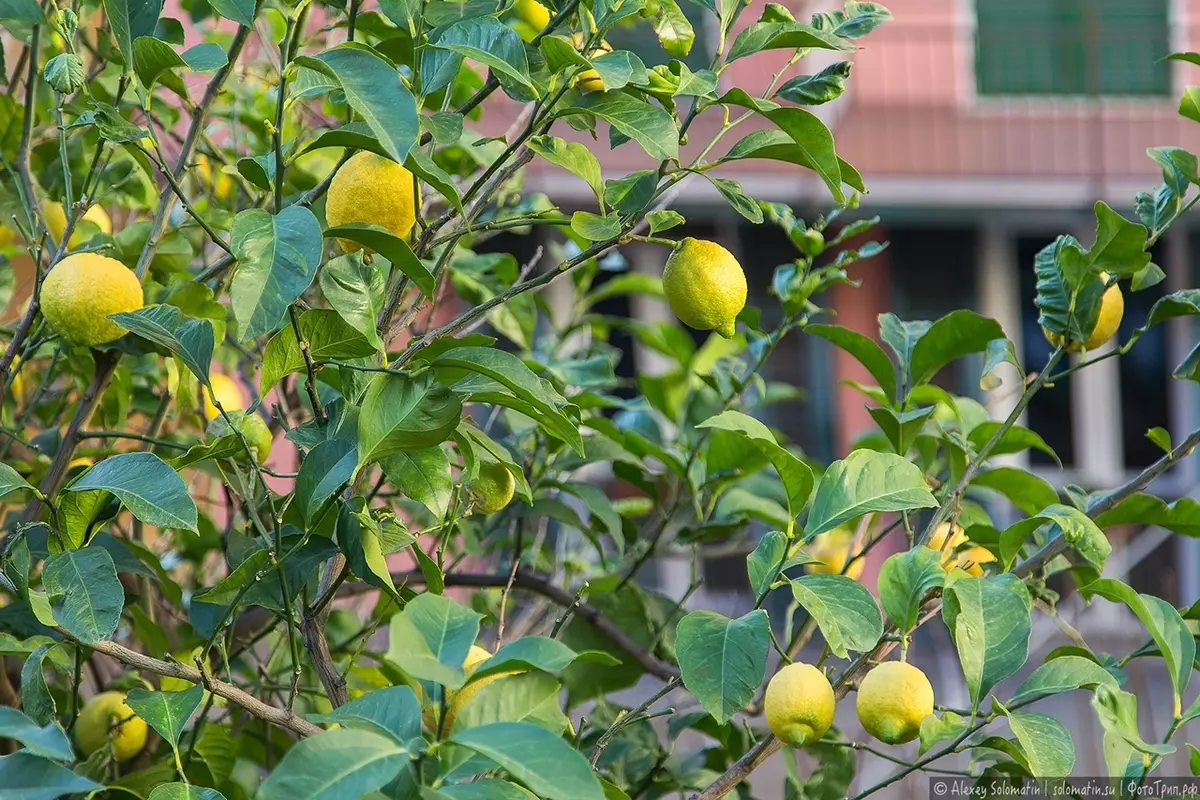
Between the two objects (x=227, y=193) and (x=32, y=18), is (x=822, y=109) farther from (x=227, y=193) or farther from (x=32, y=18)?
(x=32, y=18)

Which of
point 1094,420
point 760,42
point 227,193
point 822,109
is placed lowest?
point 1094,420

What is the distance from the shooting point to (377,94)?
0.45 m

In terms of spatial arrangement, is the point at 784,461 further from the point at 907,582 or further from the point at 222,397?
the point at 222,397

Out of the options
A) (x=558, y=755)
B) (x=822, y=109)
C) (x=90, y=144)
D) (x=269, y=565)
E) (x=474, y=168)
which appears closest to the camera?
(x=558, y=755)

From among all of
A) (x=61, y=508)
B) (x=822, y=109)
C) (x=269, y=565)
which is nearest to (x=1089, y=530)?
(x=269, y=565)

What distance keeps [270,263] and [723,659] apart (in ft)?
0.84

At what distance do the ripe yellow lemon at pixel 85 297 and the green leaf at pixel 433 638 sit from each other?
0.83ft

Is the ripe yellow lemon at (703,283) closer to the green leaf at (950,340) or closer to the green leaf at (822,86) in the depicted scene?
the green leaf at (822,86)

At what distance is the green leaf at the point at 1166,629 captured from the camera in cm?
56

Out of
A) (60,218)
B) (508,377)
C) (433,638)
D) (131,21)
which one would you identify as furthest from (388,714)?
(60,218)

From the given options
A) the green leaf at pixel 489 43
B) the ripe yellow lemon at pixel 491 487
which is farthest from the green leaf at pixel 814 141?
the ripe yellow lemon at pixel 491 487

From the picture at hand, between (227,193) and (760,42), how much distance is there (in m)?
0.69

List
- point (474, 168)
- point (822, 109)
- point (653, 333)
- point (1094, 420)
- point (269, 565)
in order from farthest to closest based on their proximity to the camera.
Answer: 1. point (1094, 420)
2. point (822, 109)
3. point (653, 333)
4. point (474, 168)
5. point (269, 565)

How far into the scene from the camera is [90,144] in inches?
36.3
